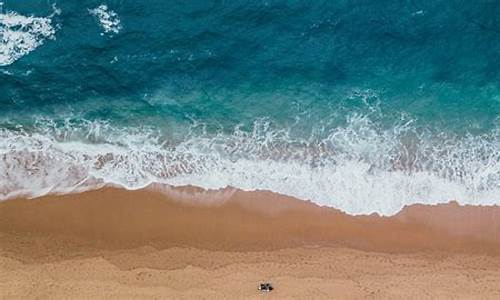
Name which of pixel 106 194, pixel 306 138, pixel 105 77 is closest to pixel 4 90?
pixel 105 77

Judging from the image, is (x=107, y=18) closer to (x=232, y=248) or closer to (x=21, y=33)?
(x=21, y=33)

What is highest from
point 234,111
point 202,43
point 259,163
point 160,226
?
point 202,43

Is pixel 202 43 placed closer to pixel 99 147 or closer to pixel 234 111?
pixel 234 111

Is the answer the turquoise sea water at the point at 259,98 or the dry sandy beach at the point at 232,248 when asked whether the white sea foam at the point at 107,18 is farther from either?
→ the dry sandy beach at the point at 232,248

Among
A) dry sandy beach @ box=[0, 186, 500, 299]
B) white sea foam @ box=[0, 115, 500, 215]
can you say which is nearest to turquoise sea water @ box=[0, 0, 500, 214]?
white sea foam @ box=[0, 115, 500, 215]

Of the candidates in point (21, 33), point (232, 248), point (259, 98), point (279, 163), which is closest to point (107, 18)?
point (21, 33)

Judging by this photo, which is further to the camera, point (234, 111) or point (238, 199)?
point (234, 111)

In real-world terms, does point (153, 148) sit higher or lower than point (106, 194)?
higher
